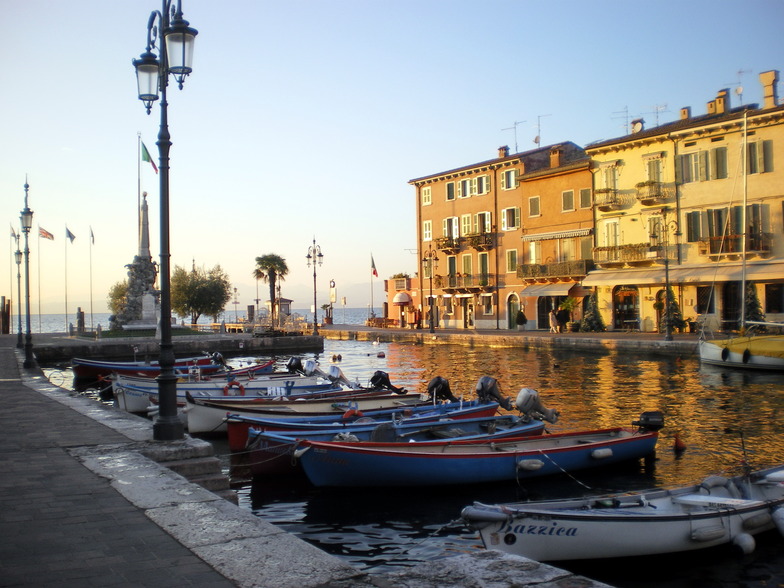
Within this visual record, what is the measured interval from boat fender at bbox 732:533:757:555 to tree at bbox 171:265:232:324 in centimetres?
7355

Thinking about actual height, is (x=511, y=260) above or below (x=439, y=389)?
above

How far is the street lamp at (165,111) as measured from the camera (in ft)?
34.1

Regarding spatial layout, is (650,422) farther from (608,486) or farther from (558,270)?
(558,270)

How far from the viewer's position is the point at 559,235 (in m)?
52.7

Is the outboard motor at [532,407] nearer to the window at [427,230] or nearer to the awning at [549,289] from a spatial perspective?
the awning at [549,289]

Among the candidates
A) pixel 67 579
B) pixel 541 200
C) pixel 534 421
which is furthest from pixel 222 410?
pixel 541 200

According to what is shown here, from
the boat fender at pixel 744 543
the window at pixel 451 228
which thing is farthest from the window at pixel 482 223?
the boat fender at pixel 744 543

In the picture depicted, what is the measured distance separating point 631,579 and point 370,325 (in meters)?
63.6

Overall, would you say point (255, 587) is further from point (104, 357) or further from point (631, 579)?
point (104, 357)

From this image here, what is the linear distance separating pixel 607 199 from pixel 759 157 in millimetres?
10107

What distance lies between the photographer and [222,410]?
58.8 feet

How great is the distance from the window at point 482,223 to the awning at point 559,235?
4.31 m

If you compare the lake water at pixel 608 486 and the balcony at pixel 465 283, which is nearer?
the lake water at pixel 608 486

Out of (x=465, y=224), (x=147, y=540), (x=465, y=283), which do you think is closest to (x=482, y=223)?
(x=465, y=224)
